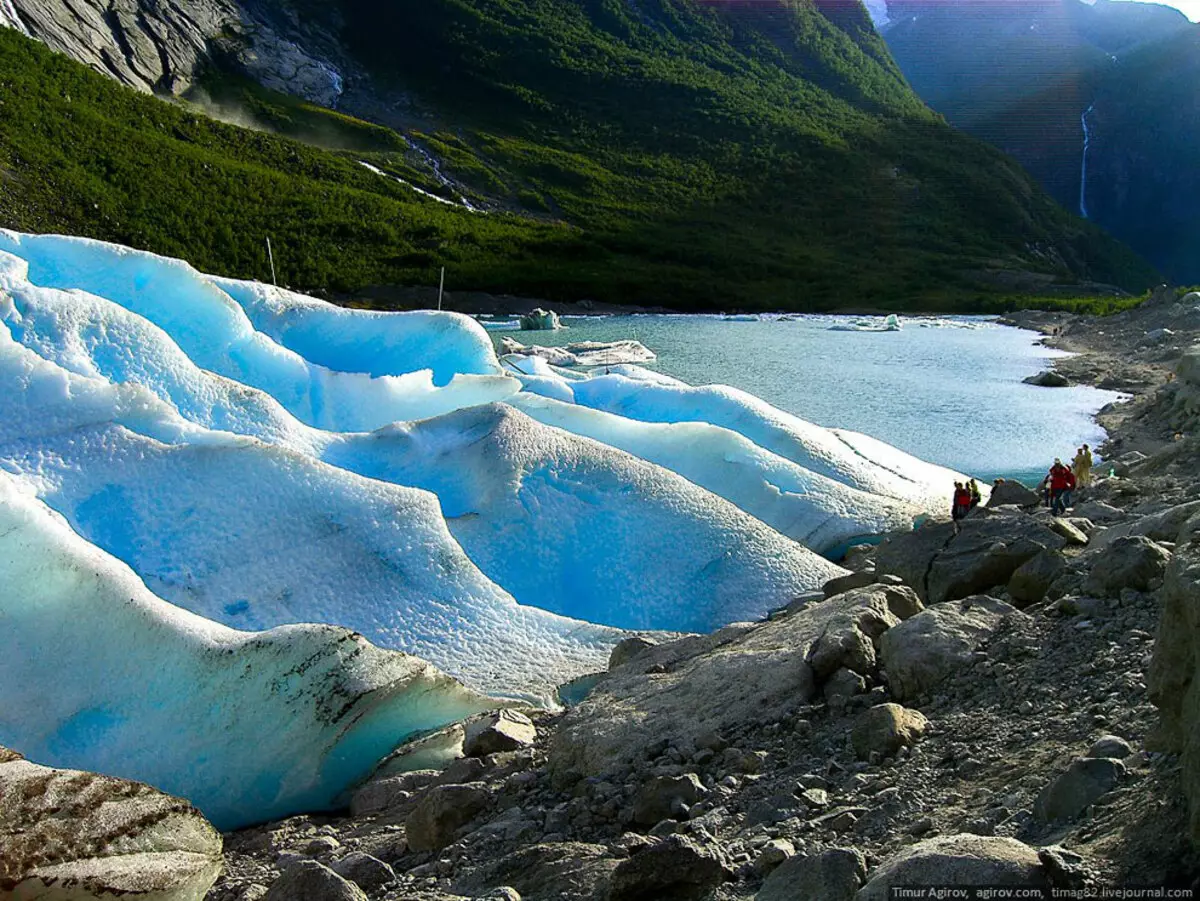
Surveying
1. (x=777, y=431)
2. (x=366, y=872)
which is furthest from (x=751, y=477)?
(x=366, y=872)

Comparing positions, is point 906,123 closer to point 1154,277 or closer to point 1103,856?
point 1154,277

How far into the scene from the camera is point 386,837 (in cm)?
467

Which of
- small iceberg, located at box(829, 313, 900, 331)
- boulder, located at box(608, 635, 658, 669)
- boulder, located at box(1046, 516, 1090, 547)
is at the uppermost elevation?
boulder, located at box(1046, 516, 1090, 547)

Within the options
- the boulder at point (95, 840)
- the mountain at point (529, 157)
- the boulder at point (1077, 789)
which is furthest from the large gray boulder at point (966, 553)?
the mountain at point (529, 157)

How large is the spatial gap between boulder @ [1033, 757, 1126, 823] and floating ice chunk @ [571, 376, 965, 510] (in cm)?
773

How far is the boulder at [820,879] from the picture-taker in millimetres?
2832

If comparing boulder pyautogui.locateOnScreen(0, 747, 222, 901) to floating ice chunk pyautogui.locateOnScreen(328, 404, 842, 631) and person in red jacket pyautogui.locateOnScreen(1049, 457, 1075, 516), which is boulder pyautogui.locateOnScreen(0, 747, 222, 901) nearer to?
floating ice chunk pyautogui.locateOnScreen(328, 404, 842, 631)

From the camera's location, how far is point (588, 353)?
26453 mm

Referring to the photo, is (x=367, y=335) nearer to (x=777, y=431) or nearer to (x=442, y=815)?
(x=777, y=431)

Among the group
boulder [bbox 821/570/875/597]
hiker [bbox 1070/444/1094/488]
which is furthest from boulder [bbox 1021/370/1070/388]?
boulder [bbox 821/570/875/597]

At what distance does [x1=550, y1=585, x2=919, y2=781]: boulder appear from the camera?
453 centimetres

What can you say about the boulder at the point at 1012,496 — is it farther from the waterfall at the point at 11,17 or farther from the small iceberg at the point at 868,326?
the waterfall at the point at 11,17

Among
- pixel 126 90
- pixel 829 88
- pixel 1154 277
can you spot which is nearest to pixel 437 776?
pixel 126 90

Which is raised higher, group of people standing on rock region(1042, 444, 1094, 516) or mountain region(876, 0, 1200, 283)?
mountain region(876, 0, 1200, 283)
